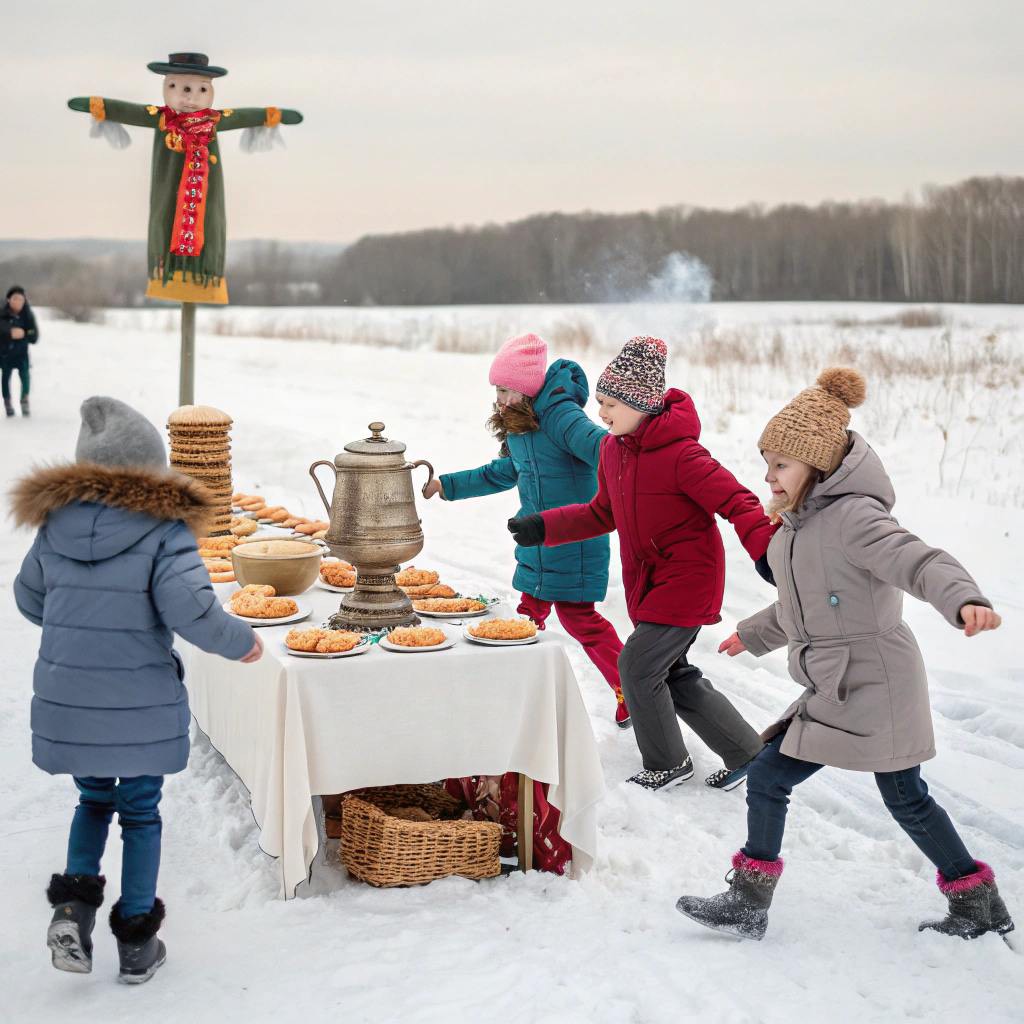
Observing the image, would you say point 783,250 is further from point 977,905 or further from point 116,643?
point 116,643

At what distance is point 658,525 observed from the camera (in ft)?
13.9

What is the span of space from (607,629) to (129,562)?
99.7 inches

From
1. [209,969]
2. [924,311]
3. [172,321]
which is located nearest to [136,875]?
[209,969]

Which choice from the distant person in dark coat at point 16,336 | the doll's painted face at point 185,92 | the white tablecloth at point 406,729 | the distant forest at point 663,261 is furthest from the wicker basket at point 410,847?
the distant forest at point 663,261

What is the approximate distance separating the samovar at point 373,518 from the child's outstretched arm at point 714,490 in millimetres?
980

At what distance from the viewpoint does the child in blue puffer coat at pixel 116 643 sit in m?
2.99

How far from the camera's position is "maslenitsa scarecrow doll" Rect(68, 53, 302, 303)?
7141 mm

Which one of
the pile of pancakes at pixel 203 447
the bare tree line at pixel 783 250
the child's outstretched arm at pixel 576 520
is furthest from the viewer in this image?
the bare tree line at pixel 783 250

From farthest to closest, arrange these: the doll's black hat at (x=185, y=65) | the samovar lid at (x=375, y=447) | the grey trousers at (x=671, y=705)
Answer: the doll's black hat at (x=185, y=65)
the grey trousers at (x=671, y=705)
the samovar lid at (x=375, y=447)

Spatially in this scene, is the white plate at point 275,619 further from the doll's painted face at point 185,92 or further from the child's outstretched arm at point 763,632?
the doll's painted face at point 185,92

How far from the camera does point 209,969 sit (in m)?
3.13

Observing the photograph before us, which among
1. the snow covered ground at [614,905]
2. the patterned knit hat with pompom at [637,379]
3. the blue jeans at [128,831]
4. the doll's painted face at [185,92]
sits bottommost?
the snow covered ground at [614,905]

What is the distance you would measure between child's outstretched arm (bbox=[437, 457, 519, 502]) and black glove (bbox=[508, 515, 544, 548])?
84cm

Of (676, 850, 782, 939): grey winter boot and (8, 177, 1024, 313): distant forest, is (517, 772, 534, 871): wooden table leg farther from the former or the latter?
(8, 177, 1024, 313): distant forest
